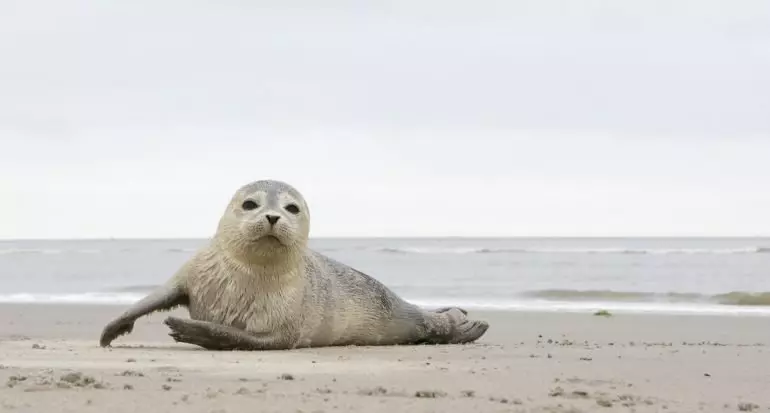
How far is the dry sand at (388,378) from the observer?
4164 millimetres

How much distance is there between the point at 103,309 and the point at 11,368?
886cm

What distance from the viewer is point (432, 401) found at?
4277 mm

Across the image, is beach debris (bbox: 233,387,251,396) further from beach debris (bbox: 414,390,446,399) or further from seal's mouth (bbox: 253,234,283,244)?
seal's mouth (bbox: 253,234,283,244)

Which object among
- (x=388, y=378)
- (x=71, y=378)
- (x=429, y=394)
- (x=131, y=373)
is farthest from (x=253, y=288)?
Answer: (x=429, y=394)

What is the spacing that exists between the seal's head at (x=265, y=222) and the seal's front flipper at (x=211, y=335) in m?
0.51

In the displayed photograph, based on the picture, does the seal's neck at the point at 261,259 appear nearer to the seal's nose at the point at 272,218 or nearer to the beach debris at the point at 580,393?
the seal's nose at the point at 272,218

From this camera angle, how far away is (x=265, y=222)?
665 cm

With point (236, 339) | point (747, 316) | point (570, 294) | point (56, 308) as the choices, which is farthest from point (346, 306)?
point (570, 294)

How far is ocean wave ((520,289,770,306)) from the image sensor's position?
15.2 meters

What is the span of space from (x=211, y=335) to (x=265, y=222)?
2.59 ft

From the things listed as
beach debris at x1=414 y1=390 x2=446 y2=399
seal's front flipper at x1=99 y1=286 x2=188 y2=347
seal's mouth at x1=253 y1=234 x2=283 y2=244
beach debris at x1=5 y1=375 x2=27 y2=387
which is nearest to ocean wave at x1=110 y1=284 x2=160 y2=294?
seal's front flipper at x1=99 y1=286 x2=188 y2=347

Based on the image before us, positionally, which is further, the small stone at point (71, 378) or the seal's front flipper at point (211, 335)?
the seal's front flipper at point (211, 335)

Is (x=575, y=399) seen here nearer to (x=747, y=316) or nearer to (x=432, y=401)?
(x=432, y=401)

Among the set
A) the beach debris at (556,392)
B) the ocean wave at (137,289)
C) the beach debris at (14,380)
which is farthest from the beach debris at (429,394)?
the ocean wave at (137,289)
